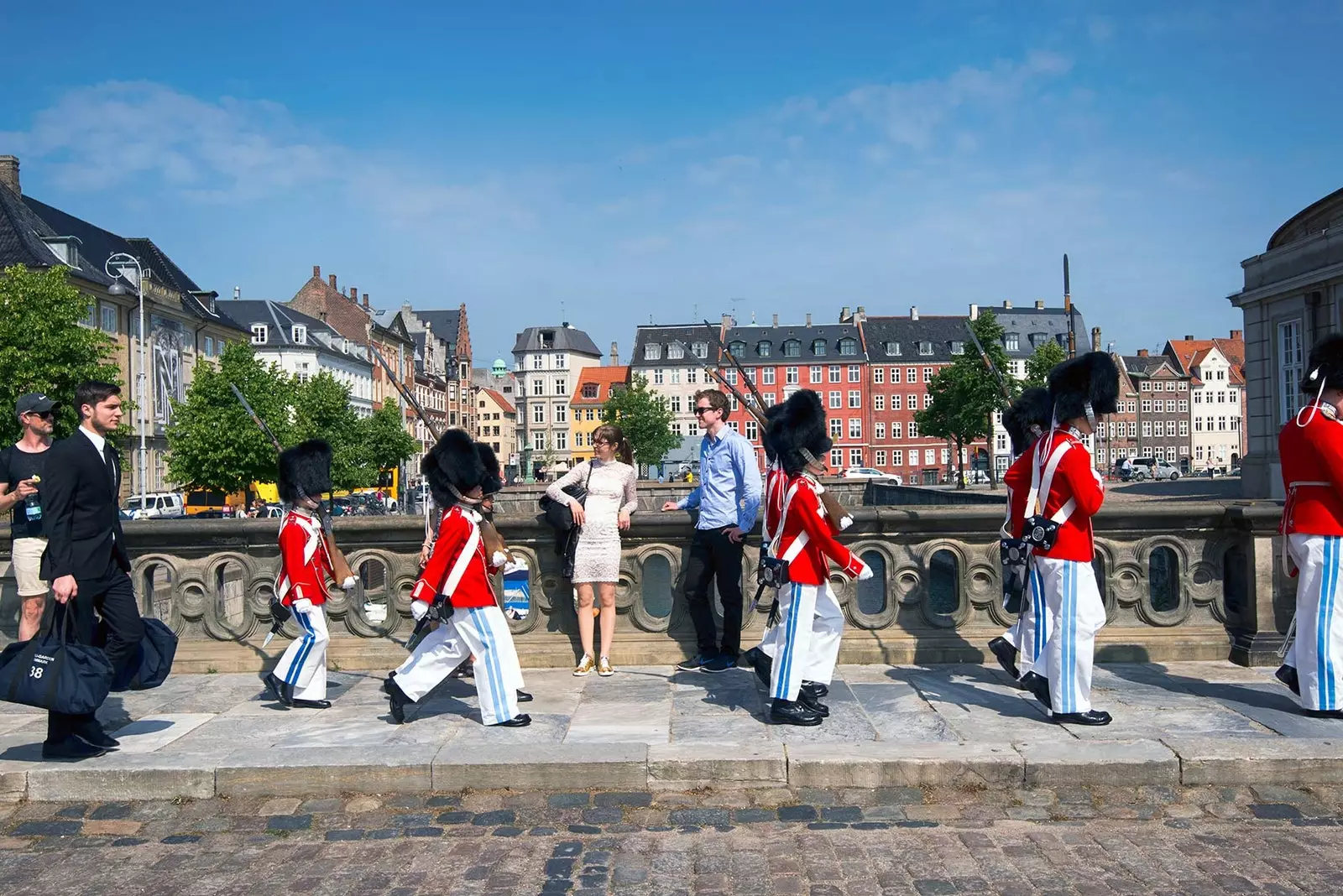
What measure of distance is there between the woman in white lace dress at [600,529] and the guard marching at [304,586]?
5.00 feet

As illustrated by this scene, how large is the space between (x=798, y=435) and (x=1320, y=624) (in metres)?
2.87

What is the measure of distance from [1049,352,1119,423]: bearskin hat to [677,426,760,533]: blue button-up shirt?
6.61 ft

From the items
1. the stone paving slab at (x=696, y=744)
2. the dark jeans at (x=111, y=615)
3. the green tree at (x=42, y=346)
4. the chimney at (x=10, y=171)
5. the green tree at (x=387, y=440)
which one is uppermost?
the chimney at (x=10, y=171)

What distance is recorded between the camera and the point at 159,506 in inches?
1788

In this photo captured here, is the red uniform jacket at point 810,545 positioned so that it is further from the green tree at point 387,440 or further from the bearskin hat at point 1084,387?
the green tree at point 387,440

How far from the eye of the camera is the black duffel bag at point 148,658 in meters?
6.26

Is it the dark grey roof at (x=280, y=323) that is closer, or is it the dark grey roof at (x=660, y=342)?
the dark grey roof at (x=280, y=323)

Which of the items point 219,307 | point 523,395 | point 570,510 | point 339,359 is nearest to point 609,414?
point 339,359

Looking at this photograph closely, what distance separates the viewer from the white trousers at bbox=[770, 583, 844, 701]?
20.9 feet

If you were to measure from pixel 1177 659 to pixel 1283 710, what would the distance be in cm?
147

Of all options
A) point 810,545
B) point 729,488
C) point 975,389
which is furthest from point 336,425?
point 810,545

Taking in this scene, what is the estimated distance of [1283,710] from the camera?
21.3ft

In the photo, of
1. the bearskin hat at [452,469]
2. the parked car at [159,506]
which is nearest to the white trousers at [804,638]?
the bearskin hat at [452,469]

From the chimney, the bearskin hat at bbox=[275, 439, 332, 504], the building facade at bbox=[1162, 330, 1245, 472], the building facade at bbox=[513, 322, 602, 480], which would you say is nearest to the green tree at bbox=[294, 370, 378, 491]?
the chimney
